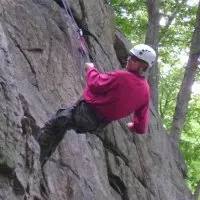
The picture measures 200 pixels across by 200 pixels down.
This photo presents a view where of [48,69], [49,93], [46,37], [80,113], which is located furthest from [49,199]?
[46,37]

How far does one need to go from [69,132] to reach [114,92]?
1.74 meters

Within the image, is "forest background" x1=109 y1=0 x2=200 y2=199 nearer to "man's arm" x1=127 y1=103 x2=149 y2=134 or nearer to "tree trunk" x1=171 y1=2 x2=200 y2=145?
"tree trunk" x1=171 y1=2 x2=200 y2=145

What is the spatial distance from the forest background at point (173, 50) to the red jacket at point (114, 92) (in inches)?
275

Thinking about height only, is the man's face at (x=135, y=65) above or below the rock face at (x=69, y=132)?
above

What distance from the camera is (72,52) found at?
9.23 metres

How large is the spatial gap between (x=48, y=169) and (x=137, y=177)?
3.85 metres

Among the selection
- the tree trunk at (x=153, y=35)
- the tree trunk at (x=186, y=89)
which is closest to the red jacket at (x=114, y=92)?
the tree trunk at (x=153, y=35)

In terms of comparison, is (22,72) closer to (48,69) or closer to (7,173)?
(48,69)

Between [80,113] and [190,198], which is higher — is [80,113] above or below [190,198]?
above

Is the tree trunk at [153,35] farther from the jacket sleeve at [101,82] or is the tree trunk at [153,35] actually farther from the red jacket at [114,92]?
the jacket sleeve at [101,82]

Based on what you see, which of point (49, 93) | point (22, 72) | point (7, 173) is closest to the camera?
point (7, 173)

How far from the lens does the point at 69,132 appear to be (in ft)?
25.7

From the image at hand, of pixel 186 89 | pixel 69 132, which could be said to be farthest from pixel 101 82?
pixel 186 89

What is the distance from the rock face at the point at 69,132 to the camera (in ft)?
15.7
